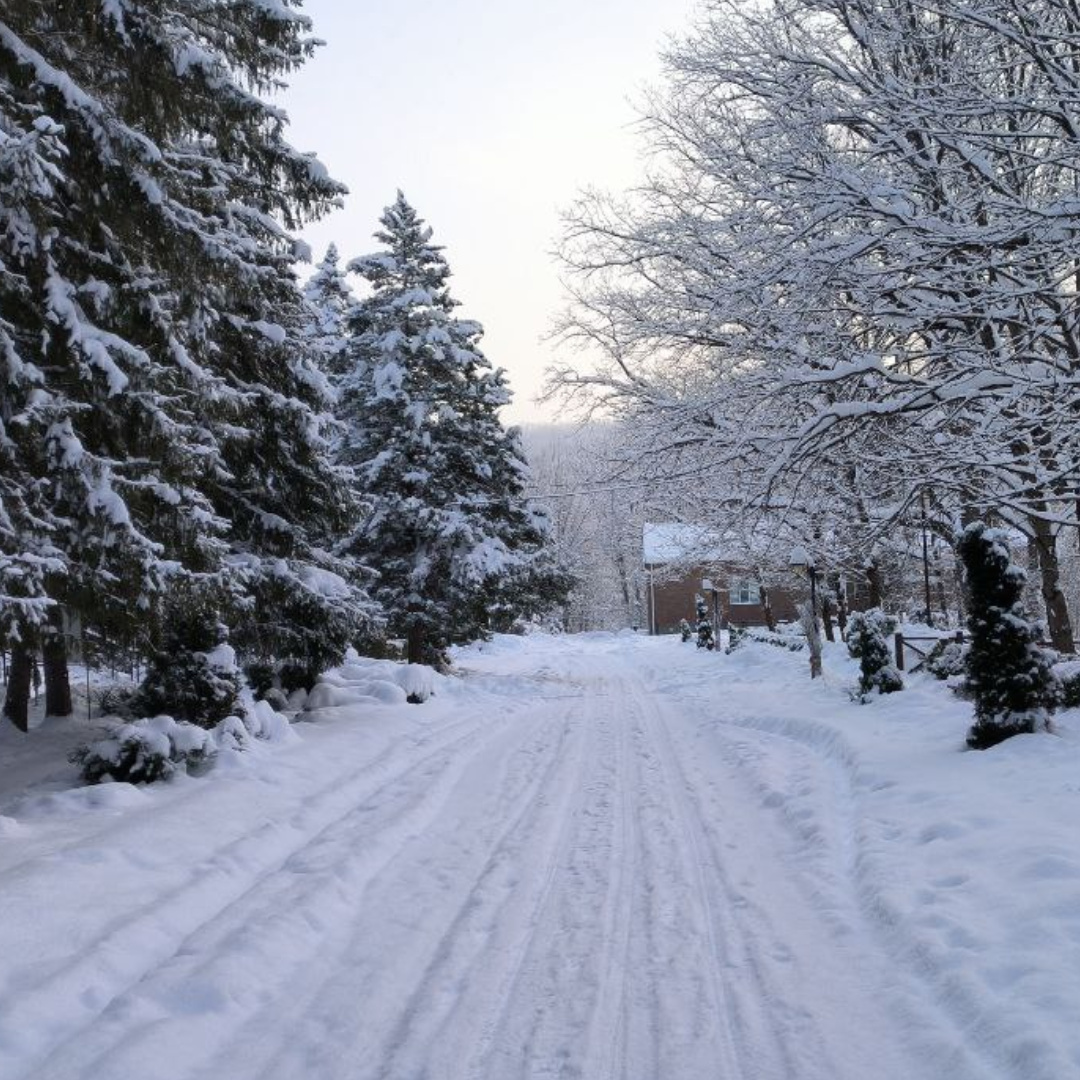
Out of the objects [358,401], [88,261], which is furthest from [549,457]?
[88,261]

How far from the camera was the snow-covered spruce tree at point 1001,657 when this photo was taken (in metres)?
8.87

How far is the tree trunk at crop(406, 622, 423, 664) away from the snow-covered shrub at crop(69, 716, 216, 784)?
11.7m

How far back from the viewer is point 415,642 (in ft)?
68.3

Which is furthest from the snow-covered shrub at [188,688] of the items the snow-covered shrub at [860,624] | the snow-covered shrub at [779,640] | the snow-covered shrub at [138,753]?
the snow-covered shrub at [779,640]

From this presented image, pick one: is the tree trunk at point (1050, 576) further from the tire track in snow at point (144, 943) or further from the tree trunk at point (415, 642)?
the tree trunk at point (415, 642)

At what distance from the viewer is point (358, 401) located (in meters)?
21.8

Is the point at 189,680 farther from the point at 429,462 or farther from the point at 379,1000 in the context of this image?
the point at 429,462

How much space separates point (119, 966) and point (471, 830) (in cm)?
315

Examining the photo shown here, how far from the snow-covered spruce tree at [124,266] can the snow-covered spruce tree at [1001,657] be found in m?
7.59

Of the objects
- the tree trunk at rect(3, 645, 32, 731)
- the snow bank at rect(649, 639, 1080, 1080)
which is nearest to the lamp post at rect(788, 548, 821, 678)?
the snow bank at rect(649, 639, 1080, 1080)

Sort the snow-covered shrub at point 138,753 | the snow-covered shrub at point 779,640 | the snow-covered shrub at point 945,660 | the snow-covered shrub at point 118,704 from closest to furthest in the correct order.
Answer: the snow-covered shrub at point 138,753 < the snow-covered shrub at point 118,704 < the snow-covered shrub at point 945,660 < the snow-covered shrub at point 779,640

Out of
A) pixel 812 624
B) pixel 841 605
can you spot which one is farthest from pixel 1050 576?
pixel 841 605

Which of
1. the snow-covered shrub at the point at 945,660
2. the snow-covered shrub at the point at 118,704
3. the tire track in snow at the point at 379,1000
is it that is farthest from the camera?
the snow-covered shrub at the point at 945,660

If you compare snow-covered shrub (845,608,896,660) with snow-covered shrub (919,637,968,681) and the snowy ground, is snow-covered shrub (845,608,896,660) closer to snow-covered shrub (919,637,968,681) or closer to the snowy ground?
snow-covered shrub (919,637,968,681)
